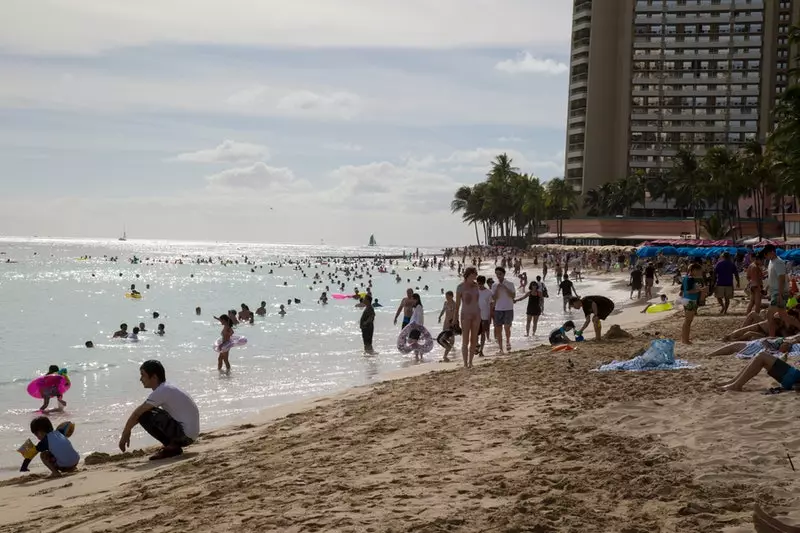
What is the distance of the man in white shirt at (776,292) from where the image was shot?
12.1 m

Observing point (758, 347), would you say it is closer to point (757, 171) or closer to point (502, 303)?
point (502, 303)

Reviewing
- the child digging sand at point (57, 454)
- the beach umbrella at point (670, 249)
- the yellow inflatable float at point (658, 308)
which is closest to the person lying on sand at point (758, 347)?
the child digging sand at point (57, 454)

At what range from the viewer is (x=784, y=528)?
432 cm

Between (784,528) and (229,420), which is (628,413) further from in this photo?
(229,420)

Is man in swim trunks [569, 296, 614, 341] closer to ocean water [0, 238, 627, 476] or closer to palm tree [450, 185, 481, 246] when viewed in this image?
ocean water [0, 238, 627, 476]

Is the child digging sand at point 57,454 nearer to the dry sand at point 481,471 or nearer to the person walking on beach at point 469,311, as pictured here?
the dry sand at point 481,471

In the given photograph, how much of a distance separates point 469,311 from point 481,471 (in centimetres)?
717

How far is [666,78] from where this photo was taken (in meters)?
109

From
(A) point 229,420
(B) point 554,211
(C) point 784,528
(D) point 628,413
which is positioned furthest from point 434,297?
(B) point 554,211

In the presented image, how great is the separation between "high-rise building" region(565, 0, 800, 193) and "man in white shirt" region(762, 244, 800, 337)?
9956cm

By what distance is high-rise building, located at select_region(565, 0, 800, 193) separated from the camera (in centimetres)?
10562

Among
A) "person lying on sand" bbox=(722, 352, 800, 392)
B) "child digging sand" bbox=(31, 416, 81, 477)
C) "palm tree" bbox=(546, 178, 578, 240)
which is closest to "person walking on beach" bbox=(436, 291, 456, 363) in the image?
"person lying on sand" bbox=(722, 352, 800, 392)

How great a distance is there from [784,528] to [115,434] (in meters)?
9.39

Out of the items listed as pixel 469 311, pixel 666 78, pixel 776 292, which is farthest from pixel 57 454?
pixel 666 78
